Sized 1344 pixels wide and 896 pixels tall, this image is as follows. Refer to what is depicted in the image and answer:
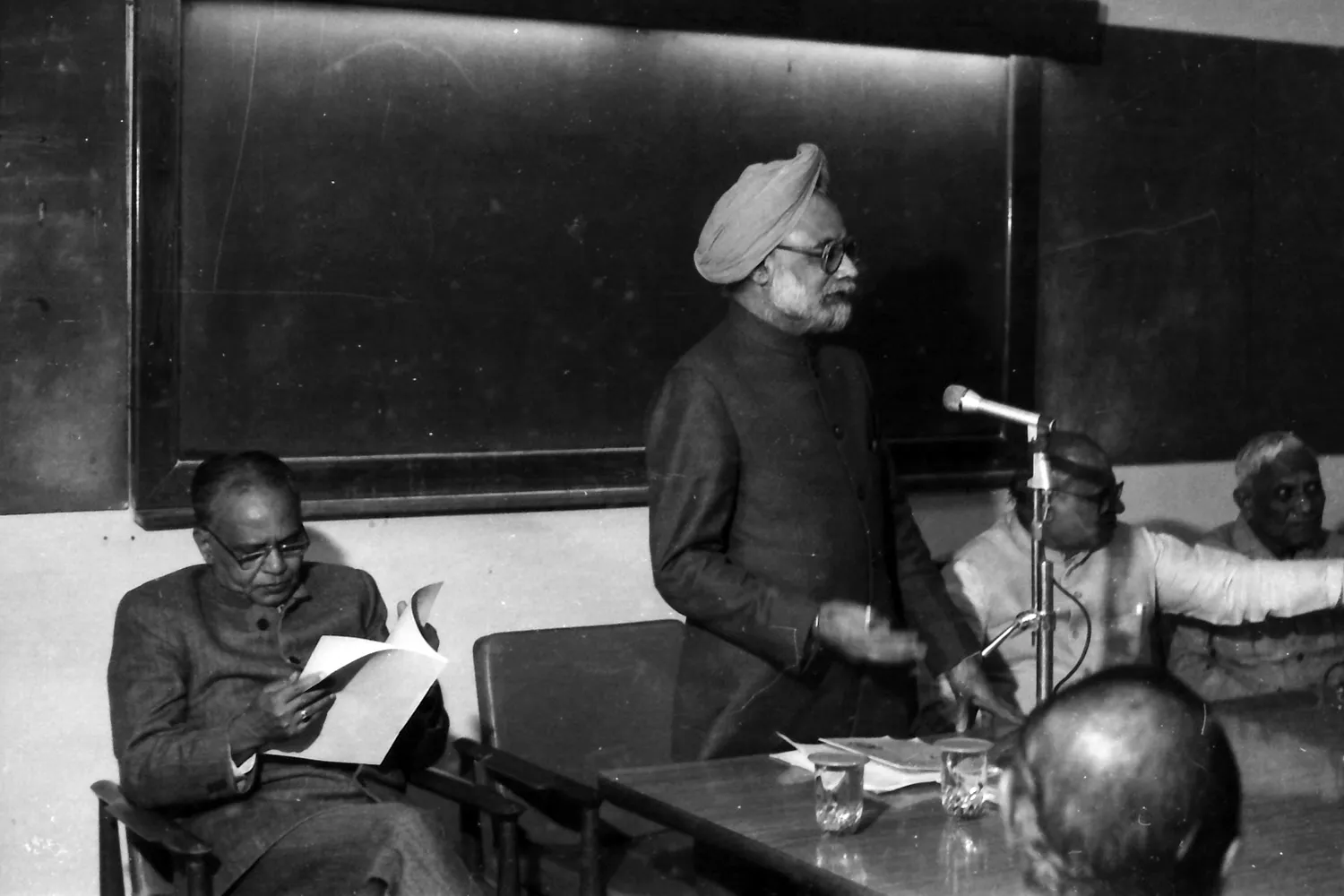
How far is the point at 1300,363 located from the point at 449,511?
9.25ft

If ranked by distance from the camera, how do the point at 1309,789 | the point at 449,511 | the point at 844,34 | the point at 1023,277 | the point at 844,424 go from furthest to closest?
the point at 1023,277 → the point at 844,34 → the point at 449,511 → the point at 844,424 → the point at 1309,789

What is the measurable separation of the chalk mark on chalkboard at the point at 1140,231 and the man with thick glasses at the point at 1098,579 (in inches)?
38.1

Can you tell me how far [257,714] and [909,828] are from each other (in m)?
1.13

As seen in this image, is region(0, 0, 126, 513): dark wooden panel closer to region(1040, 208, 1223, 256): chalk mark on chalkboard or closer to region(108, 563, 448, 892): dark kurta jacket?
region(108, 563, 448, 892): dark kurta jacket

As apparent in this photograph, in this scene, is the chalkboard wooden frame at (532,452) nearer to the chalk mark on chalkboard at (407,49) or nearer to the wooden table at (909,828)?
the chalk mark on chalkboard at (407,49)

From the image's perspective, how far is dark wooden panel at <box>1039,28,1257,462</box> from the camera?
4.59m

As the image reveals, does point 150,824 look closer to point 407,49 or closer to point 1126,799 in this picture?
point 407,49

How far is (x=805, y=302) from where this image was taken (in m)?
3.07

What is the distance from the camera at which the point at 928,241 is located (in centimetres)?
434

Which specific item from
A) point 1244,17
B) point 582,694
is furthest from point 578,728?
point 1244,17

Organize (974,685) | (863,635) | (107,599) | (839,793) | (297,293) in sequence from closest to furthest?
1. (839,793)
2. (863,635)
3. (974,685)
4. (107,599)
5. (297,293)

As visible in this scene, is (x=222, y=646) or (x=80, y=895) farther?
(x=80, y=895)

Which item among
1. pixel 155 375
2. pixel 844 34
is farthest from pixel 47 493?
pixel 844 34

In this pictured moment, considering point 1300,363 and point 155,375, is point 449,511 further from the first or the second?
point 1300,363
